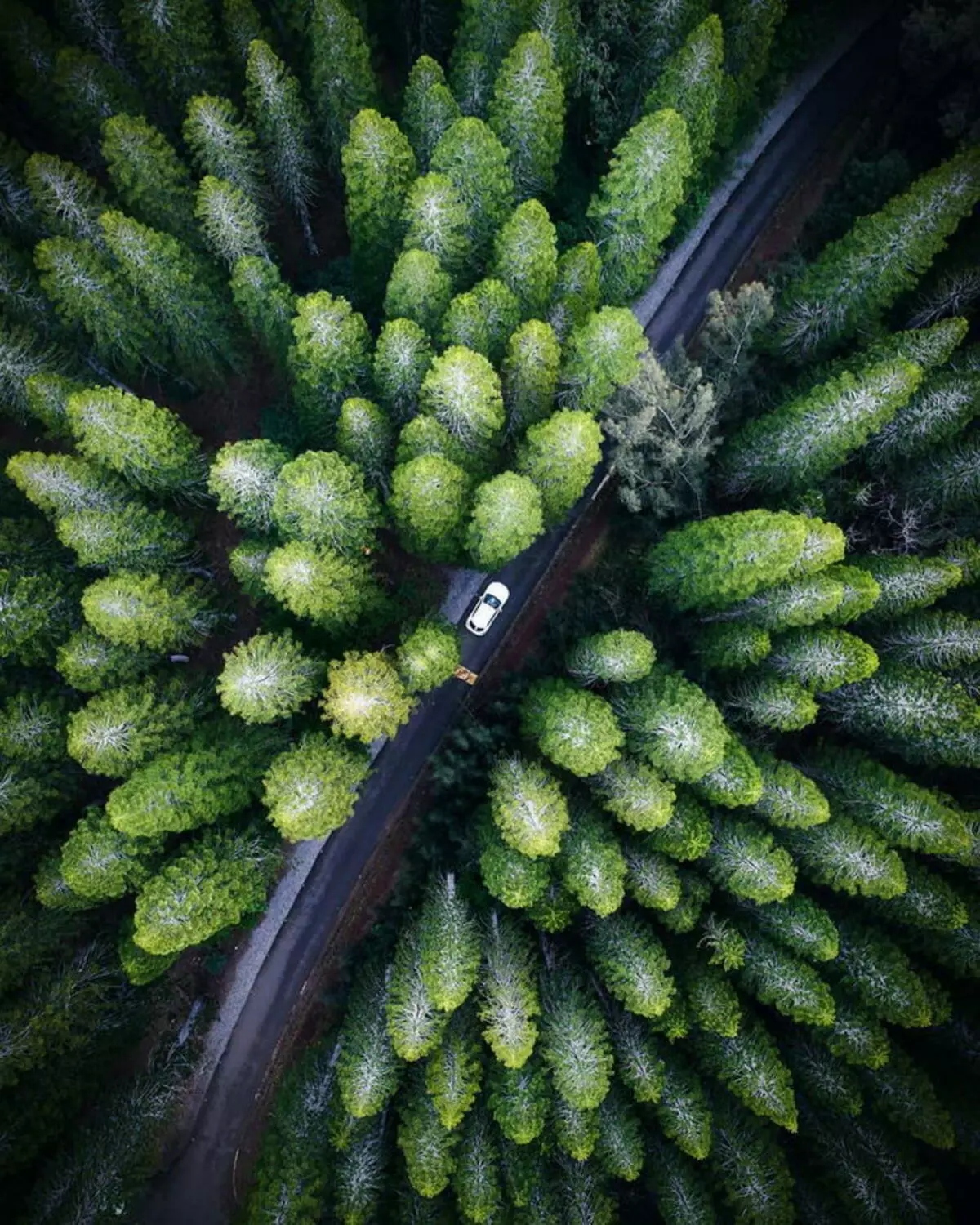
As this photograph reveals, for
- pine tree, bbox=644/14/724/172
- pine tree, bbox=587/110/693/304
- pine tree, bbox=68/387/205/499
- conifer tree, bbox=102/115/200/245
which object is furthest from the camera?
pine tree, bbox=644/14/724/172

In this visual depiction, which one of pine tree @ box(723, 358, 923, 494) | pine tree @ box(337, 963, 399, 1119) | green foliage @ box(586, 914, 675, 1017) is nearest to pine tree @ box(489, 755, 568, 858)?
green foliage @ box(586, 914, 675, 1017)

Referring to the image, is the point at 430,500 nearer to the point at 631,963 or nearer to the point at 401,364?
the point at 401,364

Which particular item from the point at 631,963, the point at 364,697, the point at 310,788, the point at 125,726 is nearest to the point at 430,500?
the point at 364,697

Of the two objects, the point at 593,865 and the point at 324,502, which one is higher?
the point at 324,502

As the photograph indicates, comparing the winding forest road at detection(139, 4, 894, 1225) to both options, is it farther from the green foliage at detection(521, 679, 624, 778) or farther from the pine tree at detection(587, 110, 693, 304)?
the green foliage at detection(521, 679, 624, 778)

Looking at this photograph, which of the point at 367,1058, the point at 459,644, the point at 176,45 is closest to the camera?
the point at 367,1058

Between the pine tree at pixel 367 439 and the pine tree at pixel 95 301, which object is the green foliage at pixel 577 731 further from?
the pine tree at pixel 95 301

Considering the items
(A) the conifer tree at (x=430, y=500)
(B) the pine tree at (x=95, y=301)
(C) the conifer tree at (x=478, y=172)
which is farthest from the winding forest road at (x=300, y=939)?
(B) the pine tree at (x=95, y=301)
